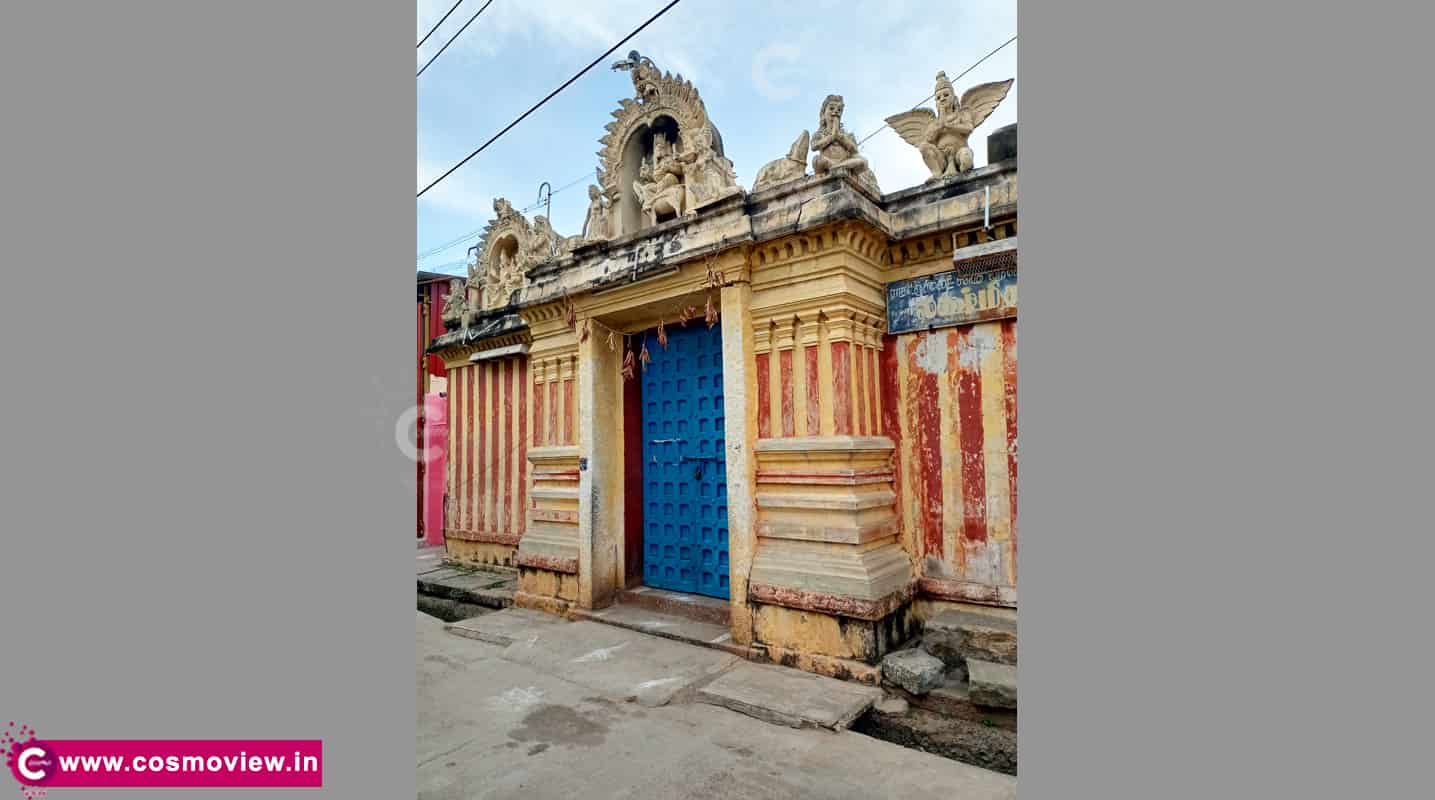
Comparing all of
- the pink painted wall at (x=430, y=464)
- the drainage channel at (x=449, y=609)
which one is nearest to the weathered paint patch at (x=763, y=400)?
the drainage channel at (x=449, y=609)

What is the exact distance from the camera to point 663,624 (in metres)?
5.62

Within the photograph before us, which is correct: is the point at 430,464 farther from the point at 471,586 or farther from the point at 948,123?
the point at 948,123

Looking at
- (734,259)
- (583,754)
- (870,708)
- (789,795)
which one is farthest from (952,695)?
(734,259)

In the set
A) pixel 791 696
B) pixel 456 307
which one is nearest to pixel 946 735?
pixel 791 696

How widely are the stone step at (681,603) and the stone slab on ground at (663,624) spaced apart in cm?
4

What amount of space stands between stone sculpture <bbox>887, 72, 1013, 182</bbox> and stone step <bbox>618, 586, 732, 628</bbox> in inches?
149

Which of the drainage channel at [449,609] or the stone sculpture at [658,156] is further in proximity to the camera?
the drainage channel at [449,609]

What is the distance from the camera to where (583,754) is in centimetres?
356

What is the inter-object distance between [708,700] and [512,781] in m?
1.31

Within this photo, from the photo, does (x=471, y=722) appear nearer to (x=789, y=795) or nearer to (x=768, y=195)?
(x=789, y=795)

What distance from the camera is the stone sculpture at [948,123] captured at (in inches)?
199

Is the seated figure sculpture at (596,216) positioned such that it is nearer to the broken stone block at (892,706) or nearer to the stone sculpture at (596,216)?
the stone sculpture at (596,216)

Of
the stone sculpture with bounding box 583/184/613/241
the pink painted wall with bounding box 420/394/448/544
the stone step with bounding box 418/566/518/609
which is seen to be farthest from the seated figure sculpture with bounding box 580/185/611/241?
the pink painted wall with bounding box 420/394/448/544

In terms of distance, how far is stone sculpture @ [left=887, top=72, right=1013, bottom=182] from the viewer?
505 cm
